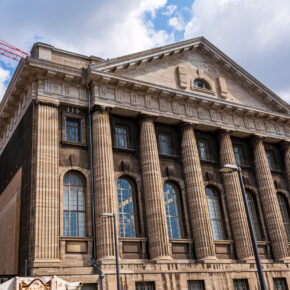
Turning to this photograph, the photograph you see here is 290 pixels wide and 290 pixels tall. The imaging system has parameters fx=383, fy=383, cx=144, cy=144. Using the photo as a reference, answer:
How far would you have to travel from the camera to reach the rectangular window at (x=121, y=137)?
26.6 meters

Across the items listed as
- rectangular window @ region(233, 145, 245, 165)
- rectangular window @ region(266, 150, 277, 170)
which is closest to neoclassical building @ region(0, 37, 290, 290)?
rectangular window @ region(233, 145, 245, 165)

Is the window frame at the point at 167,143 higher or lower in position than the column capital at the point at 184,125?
lower

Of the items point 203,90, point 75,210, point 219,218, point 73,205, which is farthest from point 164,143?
point 75,210

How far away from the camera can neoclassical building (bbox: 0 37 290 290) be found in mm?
22031

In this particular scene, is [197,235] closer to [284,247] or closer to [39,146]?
[284,247]

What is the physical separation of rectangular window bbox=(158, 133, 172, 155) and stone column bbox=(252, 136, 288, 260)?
7.94 m

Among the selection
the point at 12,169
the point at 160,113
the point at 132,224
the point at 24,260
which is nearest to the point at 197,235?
the point at 132,224

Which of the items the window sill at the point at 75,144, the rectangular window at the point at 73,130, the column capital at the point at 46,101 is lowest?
the window sill at the point at 75,144

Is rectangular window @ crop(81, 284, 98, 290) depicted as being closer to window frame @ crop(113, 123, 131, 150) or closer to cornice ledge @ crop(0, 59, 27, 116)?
window frame @ crop(113, 123, 131, 150)

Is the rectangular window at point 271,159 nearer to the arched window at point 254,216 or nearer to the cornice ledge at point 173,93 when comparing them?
the cornice ledge at point 173,93

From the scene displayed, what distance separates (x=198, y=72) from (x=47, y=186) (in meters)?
16.7

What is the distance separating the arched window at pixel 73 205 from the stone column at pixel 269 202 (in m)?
15.0

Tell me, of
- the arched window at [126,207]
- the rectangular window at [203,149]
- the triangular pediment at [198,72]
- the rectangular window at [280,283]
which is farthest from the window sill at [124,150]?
the rectangular window at [280,283]

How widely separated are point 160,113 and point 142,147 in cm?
319
